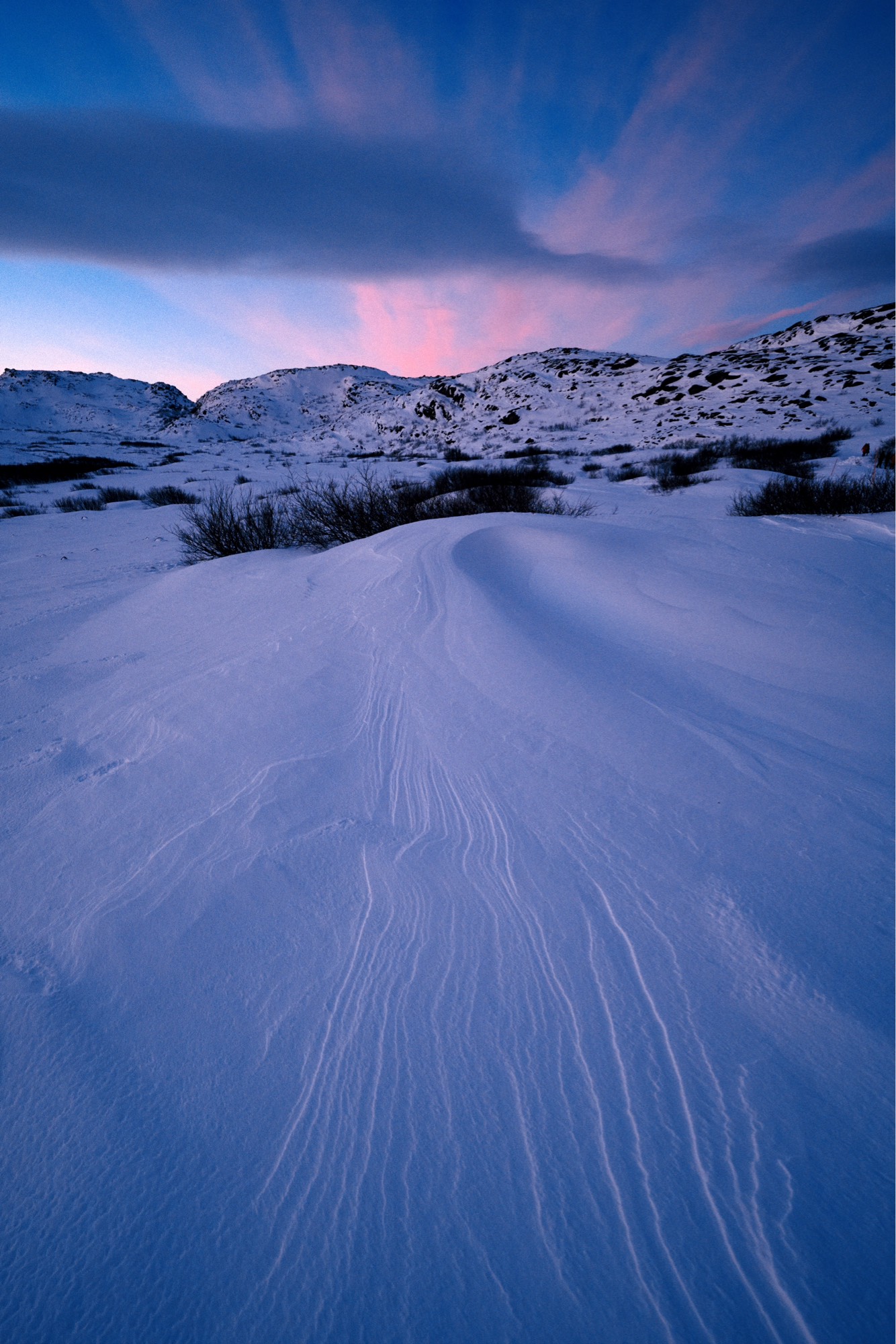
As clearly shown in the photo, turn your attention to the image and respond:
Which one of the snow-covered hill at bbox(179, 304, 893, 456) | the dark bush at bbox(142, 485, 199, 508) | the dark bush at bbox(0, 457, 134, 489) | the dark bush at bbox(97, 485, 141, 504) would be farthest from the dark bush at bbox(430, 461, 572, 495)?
the dark bush at bbox(0, 457, 134, 489)

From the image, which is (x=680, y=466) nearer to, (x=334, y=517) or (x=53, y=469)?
(x=334, y=517)

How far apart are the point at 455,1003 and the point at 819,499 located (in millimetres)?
6295

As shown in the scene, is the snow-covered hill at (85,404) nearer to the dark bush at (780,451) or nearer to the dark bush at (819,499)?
the dark bush at (780,451)

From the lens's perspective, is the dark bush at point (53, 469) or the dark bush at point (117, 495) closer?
the dark bush at point (117, 495)

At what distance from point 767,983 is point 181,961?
3.97ft

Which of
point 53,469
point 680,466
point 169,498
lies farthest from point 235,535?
point 53,469

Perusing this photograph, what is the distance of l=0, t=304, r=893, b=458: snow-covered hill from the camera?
15.8 metres

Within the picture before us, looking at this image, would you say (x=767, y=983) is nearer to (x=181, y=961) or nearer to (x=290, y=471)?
(x=181, y=961)

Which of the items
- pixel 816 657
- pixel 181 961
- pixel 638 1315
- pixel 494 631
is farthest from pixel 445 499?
pixel 638 1315

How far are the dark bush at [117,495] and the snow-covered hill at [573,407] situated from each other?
10.5 m

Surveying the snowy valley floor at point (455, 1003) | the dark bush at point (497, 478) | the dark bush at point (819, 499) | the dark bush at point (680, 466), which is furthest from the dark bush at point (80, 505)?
the dark bush at point (819, 499)

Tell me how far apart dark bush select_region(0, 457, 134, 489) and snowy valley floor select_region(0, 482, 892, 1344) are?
16.4 meters

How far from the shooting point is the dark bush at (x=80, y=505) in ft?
30.0

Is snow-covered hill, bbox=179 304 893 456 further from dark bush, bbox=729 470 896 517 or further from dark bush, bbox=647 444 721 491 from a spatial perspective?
dark bush, bbox=729 470 896 517
